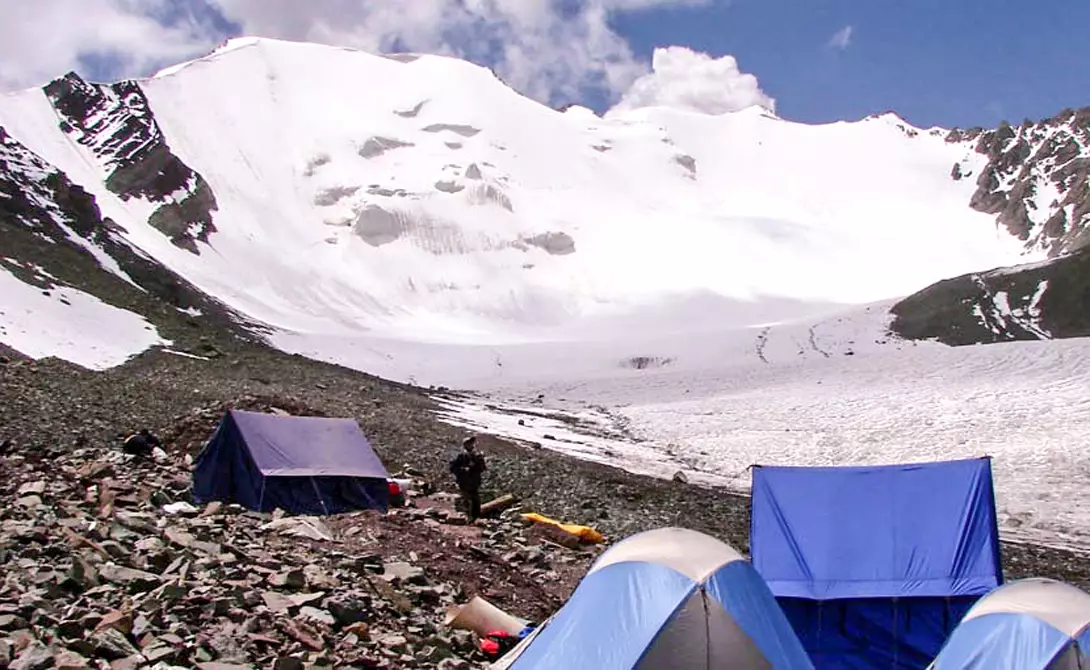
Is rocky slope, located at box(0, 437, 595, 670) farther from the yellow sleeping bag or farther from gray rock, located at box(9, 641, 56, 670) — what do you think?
the yellow sleeping bag

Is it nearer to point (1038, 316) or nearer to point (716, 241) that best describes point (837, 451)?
point (1038, 316)

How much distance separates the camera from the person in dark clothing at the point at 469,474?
60.4ft

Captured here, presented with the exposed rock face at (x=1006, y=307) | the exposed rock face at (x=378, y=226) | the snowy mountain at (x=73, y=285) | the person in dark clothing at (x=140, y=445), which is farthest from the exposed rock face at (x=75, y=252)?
the exposed rock face at (x=378, y=226)

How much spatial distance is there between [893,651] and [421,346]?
7640 cm

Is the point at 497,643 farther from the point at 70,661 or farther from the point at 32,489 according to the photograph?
Answer: the point at 32,489

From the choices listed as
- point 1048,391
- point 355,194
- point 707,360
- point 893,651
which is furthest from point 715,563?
point 355,194

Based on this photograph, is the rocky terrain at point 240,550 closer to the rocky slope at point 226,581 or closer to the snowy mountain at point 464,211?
the rocky slope at point 226,581

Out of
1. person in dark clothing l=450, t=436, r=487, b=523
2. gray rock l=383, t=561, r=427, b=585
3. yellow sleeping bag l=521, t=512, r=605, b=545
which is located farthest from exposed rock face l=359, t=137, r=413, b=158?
gray rock l=383, t=561, r=427, b=585

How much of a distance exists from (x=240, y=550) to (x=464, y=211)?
13535 centimetres

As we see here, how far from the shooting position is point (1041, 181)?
168000 mm

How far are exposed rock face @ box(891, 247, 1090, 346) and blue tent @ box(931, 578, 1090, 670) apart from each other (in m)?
62.9

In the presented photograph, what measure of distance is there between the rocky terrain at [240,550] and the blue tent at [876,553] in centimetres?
302

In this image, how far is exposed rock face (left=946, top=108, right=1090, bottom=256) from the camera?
144750mm

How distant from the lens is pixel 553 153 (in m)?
182
